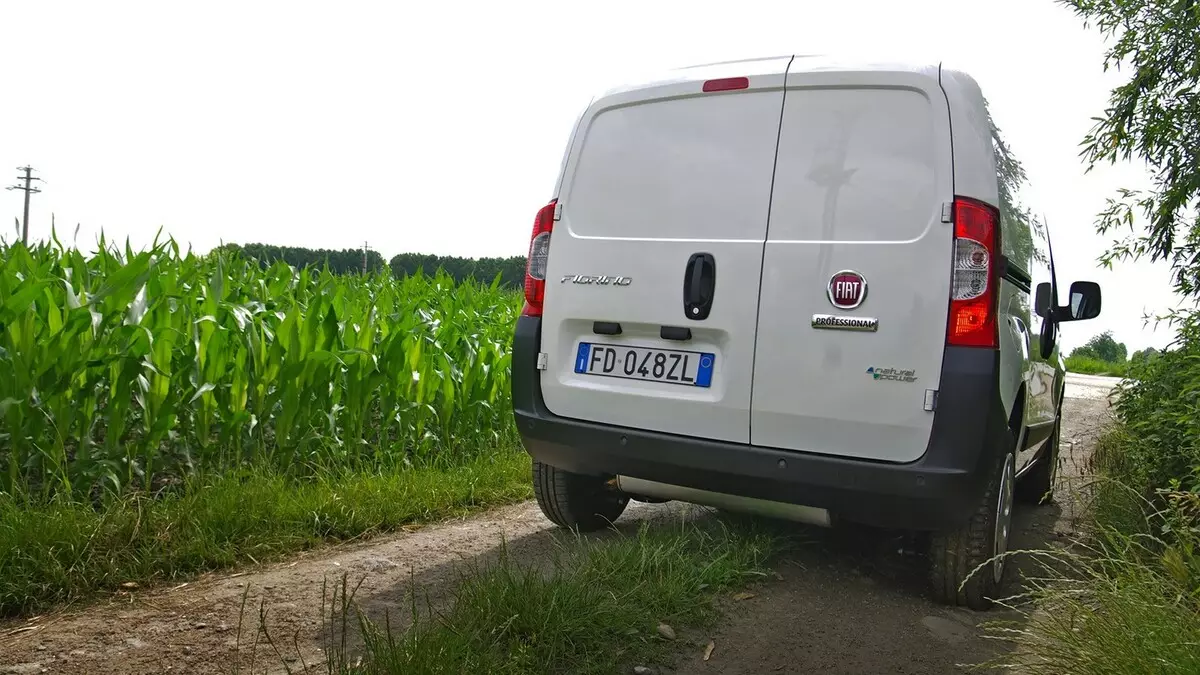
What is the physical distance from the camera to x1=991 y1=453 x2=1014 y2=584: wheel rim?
403 cm

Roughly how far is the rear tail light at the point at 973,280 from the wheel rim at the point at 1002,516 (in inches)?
34.2

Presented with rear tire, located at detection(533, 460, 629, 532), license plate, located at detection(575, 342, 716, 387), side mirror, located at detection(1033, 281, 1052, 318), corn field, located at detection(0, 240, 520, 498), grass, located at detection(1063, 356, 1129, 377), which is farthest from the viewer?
grass, located at detection(1063, 356, 1129, 377)

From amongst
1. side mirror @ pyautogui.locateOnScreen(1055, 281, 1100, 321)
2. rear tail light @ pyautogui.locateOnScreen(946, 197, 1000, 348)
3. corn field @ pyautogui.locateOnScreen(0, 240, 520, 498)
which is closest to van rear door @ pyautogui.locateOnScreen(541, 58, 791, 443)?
rear tail light @ pyautogui.locateOnScreen(946, 197, 1000, 348)

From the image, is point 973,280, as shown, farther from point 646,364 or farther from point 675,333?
point 646,364

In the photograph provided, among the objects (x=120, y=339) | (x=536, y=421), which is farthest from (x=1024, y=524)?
(x=120, y=339)

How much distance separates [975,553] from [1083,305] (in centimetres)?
170

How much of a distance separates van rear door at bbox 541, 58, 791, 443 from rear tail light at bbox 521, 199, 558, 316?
8 centimetres

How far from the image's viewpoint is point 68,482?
4.41 metres

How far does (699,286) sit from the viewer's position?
3854mm

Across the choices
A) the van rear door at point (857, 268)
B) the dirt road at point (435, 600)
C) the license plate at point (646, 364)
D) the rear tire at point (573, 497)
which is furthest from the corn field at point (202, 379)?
the van rear door at point (857, 268)

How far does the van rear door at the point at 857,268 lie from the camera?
11.5ft

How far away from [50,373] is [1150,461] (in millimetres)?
5962

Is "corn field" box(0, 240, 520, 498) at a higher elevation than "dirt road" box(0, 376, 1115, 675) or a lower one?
higher

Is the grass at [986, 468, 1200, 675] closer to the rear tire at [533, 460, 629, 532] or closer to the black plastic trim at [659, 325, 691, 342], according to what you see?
the black plastic trim at [659, 325, 691, 342]
